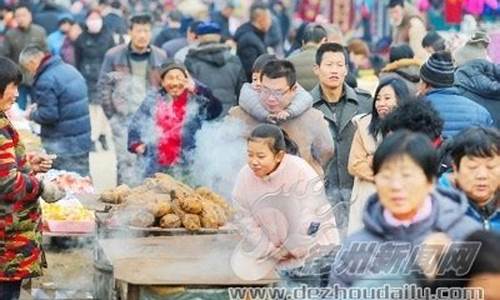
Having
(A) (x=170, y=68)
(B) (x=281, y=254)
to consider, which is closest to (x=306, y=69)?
(A) (x=170, y=68)

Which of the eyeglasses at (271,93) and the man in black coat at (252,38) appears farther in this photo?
the man in black coat at (252,38)

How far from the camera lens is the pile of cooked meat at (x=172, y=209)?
8.15 metres

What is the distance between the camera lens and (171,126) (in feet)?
33.2

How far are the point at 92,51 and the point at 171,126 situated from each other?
6.00 metres

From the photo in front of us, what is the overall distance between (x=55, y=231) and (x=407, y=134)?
4.32 m

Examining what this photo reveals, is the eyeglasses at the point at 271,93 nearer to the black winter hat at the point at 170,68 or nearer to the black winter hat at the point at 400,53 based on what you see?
the black winter hat at the point at 170,68

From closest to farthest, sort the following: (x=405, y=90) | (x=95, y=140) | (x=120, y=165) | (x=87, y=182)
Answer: (x=405, y=90) < (x=87, y=182) < (x=120, y=165) < (x=95, y=140)

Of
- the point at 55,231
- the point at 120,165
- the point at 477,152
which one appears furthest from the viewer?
the point at 120,165

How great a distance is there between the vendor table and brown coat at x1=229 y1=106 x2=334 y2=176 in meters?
1.06

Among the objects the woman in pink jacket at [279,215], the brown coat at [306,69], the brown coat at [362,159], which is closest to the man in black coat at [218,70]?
the brown coat at [306,69]

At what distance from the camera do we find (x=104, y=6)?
21219 mm

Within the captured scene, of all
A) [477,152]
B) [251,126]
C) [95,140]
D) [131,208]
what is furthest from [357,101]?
[95,140]

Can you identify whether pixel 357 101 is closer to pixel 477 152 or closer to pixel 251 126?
pixel 251 126

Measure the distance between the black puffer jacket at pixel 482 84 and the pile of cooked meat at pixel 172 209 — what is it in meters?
2.14
